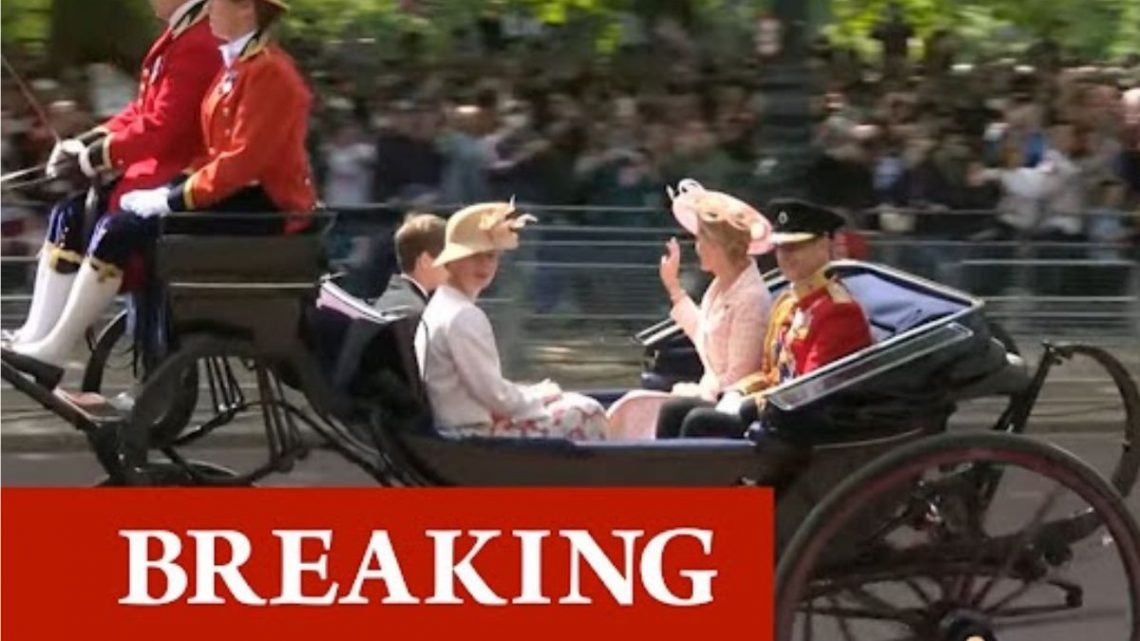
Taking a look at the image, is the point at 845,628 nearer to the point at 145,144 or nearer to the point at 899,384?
the point at 899,384

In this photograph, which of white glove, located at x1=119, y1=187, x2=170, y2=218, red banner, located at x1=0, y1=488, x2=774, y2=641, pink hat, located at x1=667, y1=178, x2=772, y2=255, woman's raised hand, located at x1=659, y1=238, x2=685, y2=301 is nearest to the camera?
red banner, located at x1=0, y1=488, x2=774, y2=641

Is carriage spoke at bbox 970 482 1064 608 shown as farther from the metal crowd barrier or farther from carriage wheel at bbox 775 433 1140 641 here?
the metal crowd barrier

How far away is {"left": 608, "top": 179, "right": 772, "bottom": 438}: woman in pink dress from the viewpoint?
4.50 m

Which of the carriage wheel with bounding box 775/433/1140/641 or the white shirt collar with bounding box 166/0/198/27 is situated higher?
the white shirt collar with bounding box 166/0/198/27

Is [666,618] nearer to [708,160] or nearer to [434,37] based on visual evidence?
[708,160]

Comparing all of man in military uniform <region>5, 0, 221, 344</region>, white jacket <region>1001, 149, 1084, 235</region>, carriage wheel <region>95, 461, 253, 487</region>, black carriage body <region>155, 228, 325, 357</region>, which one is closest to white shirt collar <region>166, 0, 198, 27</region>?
man in military uniform <region>5, 0, 221, 344</region>

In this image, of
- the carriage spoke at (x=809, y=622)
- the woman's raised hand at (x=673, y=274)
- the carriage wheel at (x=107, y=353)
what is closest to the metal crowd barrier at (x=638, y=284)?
the woman's raised hand at (x=673, y=274)

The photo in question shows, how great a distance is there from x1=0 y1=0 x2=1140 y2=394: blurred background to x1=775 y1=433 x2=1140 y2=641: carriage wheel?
1.33 metres

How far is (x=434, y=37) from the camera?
10438mm

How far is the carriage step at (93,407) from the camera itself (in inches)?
171

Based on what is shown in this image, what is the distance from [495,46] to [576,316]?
302cm

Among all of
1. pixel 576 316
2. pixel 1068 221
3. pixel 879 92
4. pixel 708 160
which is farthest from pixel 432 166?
pixel 879 92

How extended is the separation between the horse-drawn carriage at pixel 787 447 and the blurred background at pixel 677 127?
102cm

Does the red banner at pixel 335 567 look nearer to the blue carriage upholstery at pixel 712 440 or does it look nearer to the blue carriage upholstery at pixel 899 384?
the blue carriage upholstery at pixel 712 440
